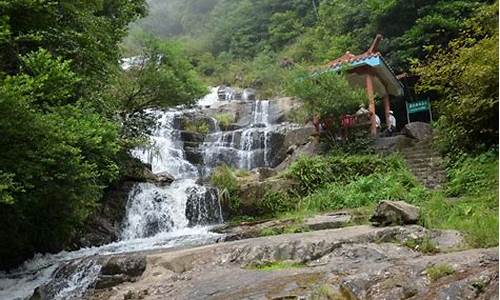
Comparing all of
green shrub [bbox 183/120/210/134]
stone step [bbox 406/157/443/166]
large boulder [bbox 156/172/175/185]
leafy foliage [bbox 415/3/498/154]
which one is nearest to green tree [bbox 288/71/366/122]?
stone step [bbox 406/157/443/166]

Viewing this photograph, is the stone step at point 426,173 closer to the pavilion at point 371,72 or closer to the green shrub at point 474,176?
the green shrub at point 474,176

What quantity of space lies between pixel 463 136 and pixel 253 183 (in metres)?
5.89

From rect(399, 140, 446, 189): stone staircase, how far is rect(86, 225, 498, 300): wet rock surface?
5.73 metres

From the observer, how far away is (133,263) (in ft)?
25.0

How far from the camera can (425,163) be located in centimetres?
1350

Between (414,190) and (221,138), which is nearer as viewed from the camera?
(414,190)

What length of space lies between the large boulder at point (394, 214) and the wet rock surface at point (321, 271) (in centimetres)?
32

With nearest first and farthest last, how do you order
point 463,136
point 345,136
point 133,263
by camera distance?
point 133,263 → point 463,136 → point 345,136

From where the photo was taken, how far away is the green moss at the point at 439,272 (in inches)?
177

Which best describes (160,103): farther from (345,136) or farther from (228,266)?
(228,266)

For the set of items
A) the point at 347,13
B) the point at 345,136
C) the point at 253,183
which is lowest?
the point at 253,183

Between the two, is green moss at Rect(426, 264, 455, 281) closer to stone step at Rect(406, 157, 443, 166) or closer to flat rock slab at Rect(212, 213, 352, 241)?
flat rock slab at Rect(212, 213, 352, 241)

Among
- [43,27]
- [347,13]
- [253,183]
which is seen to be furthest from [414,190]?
[347,13]

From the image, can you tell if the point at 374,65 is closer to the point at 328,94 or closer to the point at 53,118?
the point at 328,94
